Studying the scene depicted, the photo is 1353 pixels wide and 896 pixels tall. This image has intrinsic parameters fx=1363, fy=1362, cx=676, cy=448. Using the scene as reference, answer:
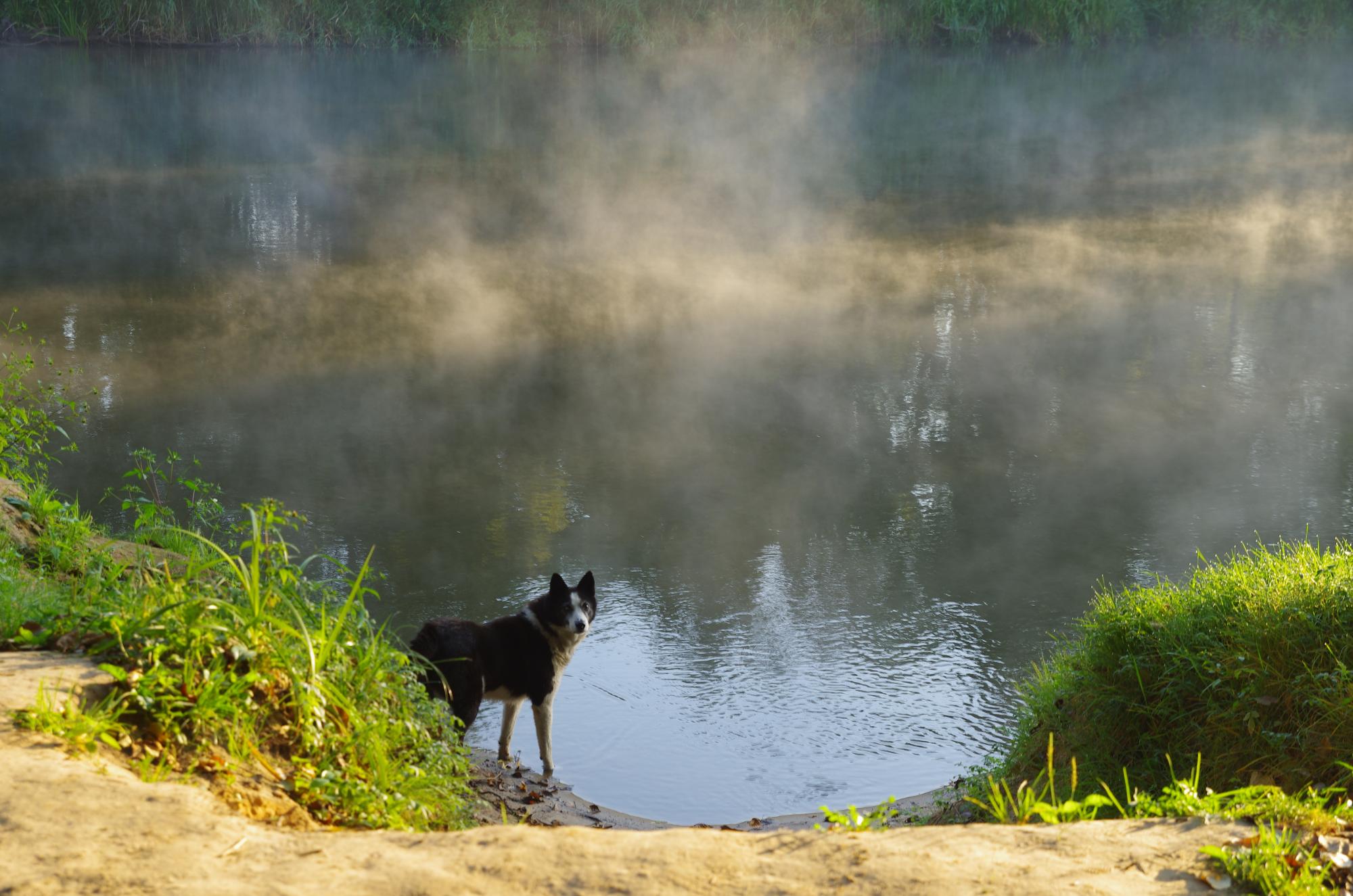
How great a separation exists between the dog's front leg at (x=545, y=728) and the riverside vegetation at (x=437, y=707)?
1073 mm

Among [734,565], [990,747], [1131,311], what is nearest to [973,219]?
[1131,311]

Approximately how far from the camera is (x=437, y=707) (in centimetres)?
402

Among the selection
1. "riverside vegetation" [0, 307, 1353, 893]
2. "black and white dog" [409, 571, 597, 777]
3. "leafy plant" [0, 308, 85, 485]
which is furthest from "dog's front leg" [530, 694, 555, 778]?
"leafy plant" [0, 308, 85, 485]

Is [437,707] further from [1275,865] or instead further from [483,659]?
[1275,865]

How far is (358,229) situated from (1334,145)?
583 inches

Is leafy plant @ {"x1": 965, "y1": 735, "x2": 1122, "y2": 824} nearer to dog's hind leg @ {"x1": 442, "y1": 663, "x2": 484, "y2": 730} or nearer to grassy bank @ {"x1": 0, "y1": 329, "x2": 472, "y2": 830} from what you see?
grassy bank @ {"x1": 0, "y1": 329, "x2": 472, "y2": 830}

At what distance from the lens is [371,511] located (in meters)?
7.86

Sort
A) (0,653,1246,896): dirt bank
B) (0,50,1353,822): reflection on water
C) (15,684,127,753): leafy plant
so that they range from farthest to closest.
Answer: (0,50,1353,822): reflection on water
(15,684,127,753): leafy plant
(0,653,1246,896): dirt bank

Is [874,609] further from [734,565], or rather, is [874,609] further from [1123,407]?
[1123,407]

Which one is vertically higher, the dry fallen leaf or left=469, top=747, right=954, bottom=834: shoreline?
the dry fallen leaf

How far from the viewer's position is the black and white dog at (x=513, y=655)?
5148 millimetres

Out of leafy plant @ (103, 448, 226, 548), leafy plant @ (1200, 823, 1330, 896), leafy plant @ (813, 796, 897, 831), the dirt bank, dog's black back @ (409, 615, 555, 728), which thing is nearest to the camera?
the dirt bank

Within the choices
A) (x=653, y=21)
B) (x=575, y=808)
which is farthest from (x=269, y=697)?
(x=653, y=21)

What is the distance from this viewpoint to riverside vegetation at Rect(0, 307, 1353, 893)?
338 cm
